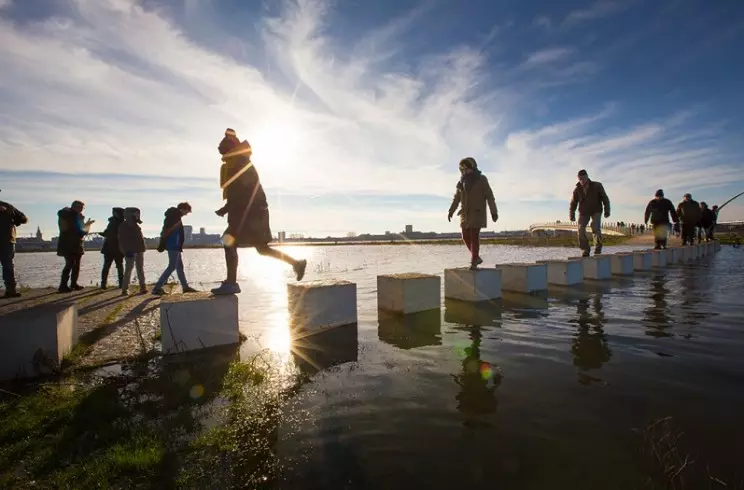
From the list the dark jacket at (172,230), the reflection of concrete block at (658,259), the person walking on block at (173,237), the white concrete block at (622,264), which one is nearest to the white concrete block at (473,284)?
the person walking on block at (173,237)

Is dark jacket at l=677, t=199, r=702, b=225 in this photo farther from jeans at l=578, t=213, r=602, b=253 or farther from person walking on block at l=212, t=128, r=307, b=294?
person walking on block at l=212, t=128, r=307, b=294

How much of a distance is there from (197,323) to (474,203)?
610 cm

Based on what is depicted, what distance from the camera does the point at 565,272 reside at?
10250 mm

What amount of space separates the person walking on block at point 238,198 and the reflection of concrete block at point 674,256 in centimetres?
1850

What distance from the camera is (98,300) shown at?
28.3ft

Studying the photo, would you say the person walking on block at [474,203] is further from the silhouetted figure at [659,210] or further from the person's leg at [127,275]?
the silhouetted figure at [659,210]

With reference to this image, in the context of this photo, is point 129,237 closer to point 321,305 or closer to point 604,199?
point 321,305

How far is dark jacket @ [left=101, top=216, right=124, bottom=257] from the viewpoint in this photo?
10839mm

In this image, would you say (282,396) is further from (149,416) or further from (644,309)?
(644,309)

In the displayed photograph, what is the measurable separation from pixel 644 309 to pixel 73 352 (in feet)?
28.3

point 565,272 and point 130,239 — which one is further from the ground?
point 130,239

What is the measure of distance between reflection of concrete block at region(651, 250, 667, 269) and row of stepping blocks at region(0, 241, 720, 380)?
7714mm

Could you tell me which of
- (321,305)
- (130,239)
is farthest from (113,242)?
A: (321,305)

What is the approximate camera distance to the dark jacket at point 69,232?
9547 millimetres
